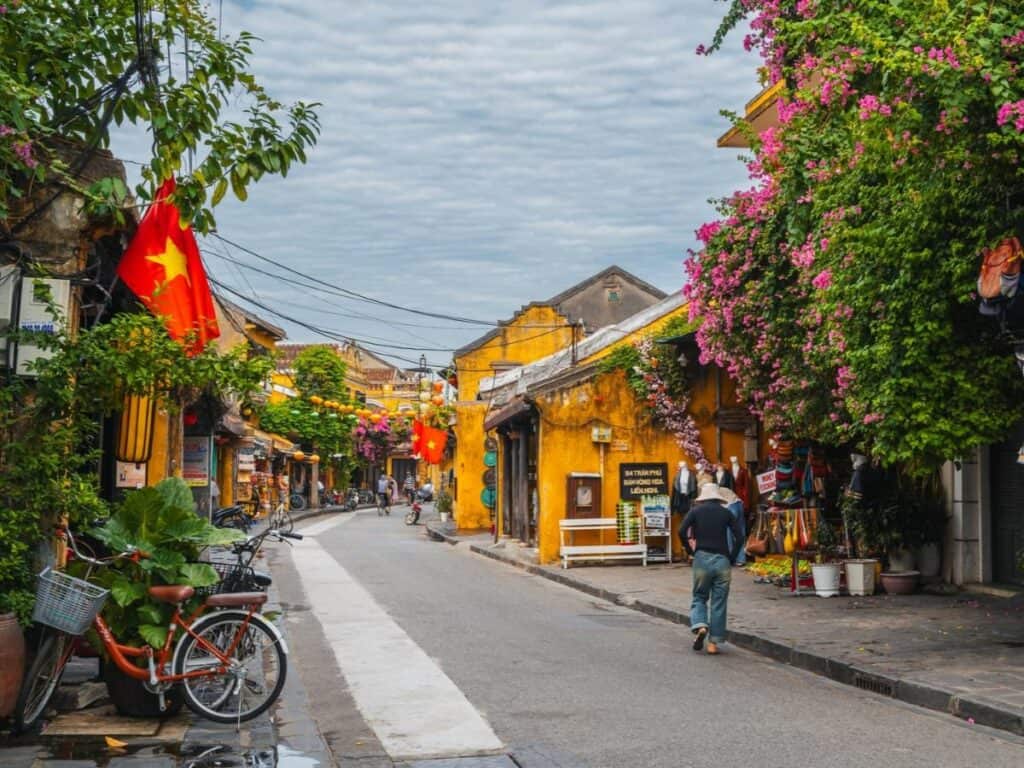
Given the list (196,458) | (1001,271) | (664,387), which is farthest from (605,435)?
(1001,271)

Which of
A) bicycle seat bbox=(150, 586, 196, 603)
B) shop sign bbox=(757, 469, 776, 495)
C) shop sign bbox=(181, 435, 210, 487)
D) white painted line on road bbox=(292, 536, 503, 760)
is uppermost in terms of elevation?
shop sign bbox=(181, 435, 210, 487)

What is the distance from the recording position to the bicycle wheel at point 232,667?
8172mm

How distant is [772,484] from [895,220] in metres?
10.1

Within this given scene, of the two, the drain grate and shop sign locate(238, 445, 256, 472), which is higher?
shop sign locate(238, 445, 256, 472)

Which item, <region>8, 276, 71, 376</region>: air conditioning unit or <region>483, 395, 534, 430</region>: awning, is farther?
<region>483, 395, 534, 430</region>: awning

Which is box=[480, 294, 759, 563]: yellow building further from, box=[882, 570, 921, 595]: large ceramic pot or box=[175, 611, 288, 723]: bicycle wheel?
box=[175, 611, 288, 723]: bicycle wheel

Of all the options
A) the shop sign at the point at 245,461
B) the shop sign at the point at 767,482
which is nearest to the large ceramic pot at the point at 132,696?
the shop sign at the point at 767,482

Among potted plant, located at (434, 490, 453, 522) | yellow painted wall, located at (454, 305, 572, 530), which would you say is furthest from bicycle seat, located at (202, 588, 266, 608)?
potted plant, located at (434, 490, 453, 522)

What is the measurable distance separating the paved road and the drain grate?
0.19 m

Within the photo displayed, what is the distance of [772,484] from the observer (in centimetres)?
2031

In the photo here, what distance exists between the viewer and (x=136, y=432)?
1172cm

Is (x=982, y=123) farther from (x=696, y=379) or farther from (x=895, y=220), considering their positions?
(x=696, y=379)

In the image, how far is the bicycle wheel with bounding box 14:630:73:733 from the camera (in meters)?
7.57

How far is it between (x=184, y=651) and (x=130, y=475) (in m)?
5.55
